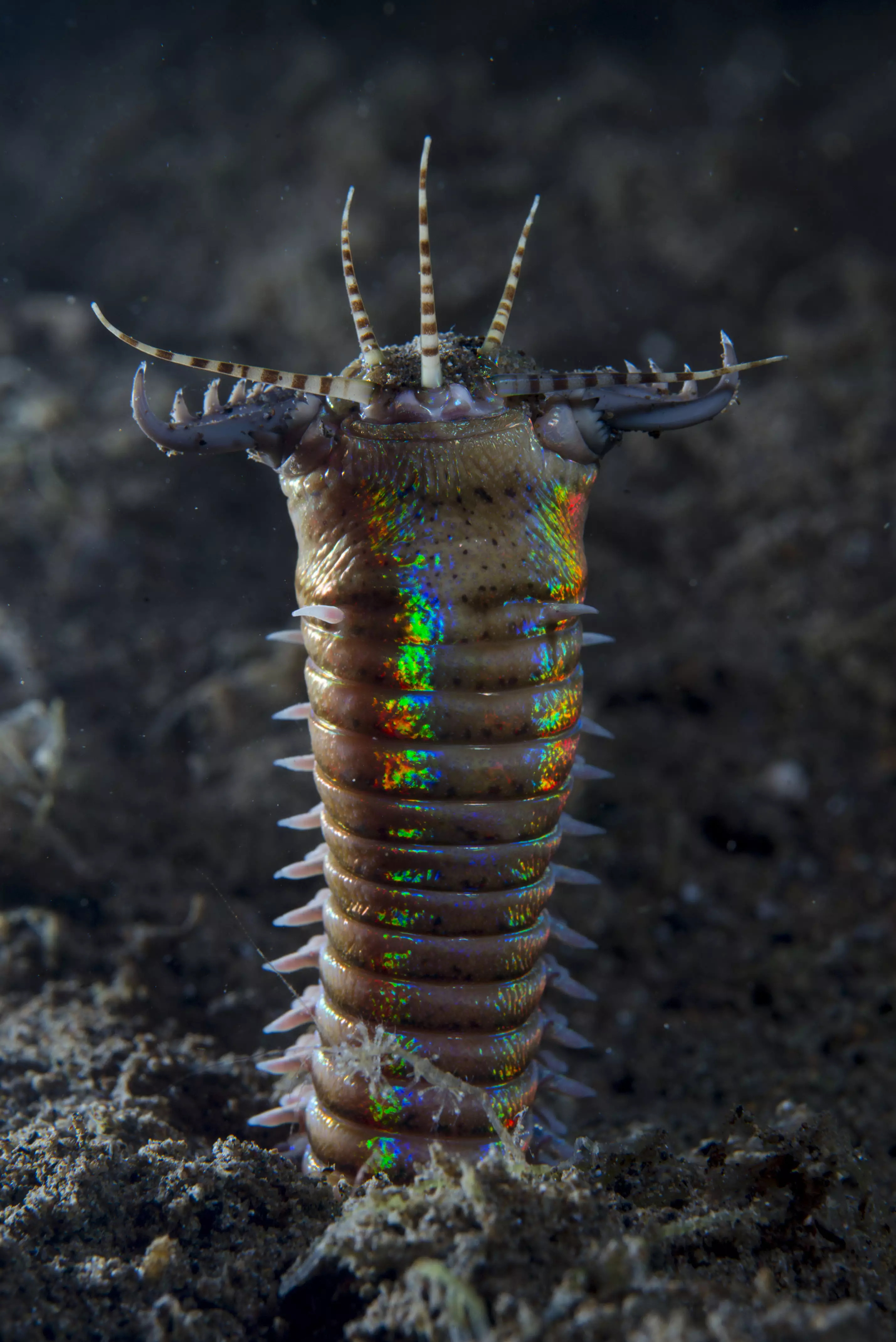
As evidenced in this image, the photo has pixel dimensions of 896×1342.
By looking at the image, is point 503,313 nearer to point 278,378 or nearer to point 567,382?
point 567,382

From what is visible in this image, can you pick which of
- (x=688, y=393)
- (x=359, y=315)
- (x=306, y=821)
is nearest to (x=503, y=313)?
(x=359, y=315)

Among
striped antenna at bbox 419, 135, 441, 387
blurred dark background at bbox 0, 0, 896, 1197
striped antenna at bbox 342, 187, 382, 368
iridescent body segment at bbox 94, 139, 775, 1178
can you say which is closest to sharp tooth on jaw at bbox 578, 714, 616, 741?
iridescent body segment at bbox 94, 139, 775, 1178

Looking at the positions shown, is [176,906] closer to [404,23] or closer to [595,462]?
[595,462]

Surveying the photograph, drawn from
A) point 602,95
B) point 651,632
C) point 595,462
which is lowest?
point 651,632

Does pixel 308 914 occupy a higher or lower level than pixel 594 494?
lower

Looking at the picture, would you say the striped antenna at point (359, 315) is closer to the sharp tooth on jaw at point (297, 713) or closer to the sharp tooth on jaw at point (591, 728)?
the sharp tooth on jaw at point (297, 713)

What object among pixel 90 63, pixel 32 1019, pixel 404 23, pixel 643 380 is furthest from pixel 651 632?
pixel 90 63
